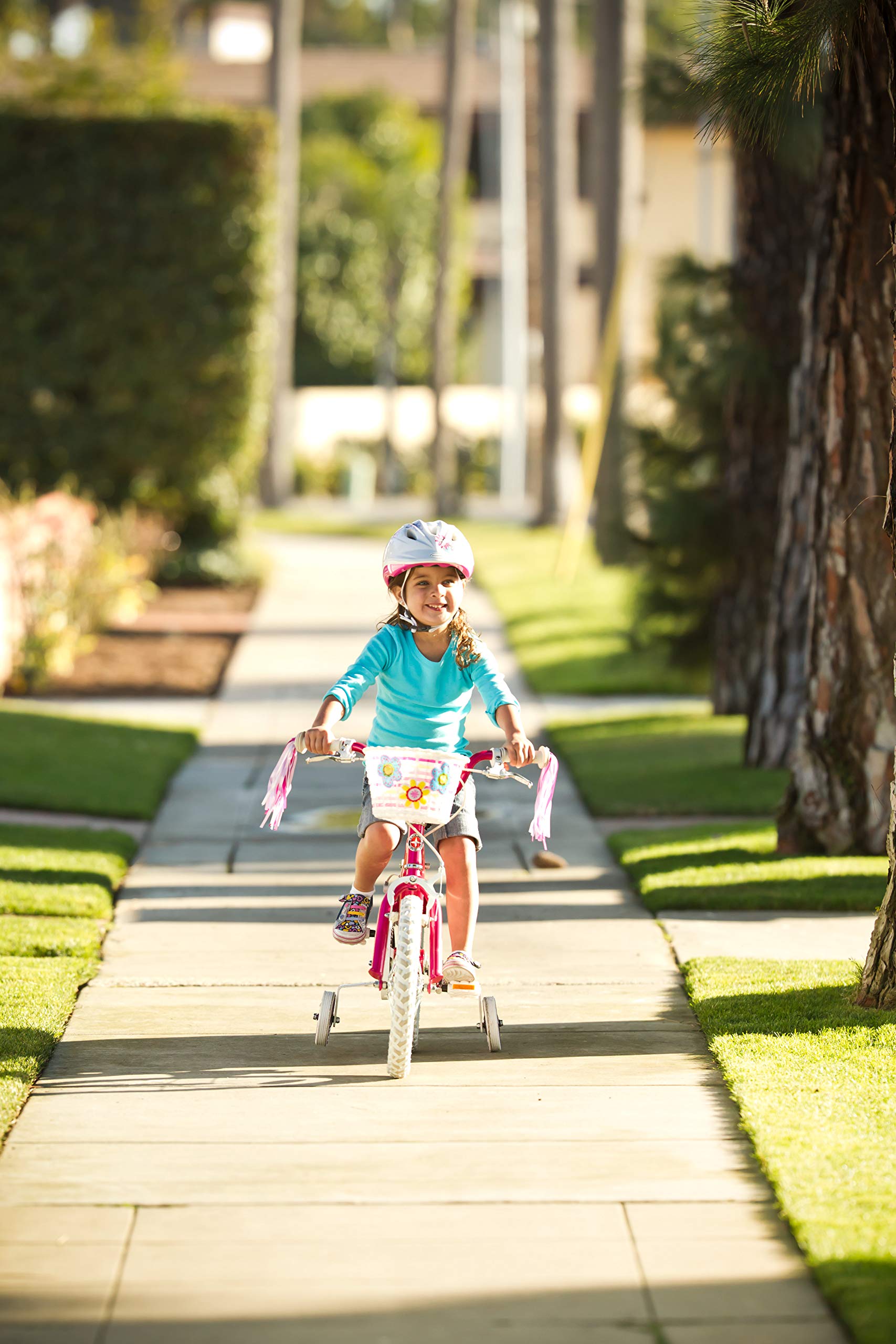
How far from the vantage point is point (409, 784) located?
486cm

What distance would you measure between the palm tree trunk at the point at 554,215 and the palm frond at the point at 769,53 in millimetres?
20645

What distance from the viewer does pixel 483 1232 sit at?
12.6 ft

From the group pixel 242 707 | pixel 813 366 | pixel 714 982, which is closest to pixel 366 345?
pixel 242 707

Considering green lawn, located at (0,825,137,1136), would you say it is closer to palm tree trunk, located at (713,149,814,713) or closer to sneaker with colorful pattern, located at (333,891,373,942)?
sneaker with colorful pattern, located at (333,891,373,942)

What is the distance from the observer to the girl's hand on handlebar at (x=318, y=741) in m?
4.77

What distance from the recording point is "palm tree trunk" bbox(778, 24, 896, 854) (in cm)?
745

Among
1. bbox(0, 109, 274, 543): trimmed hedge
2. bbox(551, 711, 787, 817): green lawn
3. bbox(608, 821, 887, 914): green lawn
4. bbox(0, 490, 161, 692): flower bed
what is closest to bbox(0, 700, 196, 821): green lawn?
bbox(0, 490, 161, 692): flower bed

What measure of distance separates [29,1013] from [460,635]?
1833 millimetres

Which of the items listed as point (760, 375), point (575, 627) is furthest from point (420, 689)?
point (575, 627)

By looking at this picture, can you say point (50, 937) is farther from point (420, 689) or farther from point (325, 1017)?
point (420, 689)

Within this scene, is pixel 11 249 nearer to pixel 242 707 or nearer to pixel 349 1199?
pixel 242 707

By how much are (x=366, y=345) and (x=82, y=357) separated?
28.3 m

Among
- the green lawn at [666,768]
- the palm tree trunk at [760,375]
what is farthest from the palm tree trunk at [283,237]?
the palm tree trunk at [760,375]

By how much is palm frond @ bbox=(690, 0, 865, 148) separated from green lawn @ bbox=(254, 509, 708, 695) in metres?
6.62
